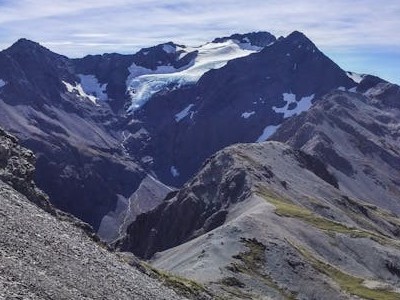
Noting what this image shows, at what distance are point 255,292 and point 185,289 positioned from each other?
98.1 ft

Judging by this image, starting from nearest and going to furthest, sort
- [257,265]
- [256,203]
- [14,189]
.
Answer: [14,189] → [257,265] → [256,203]

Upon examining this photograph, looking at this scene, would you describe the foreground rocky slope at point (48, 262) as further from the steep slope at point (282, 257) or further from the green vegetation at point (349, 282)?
the green vegetation at point (349, 282)

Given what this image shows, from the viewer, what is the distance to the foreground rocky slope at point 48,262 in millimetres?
47094

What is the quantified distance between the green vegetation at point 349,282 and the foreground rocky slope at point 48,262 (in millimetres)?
62429

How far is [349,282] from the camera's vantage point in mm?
128500

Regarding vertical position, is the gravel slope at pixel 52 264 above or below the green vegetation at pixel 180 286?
above

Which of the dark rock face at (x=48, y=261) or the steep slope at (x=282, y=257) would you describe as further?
the steep slope at (x=282, y=257)

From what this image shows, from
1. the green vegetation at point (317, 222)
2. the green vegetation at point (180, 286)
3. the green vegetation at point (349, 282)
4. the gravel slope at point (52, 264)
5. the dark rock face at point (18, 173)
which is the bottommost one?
the green vegetation at point (349, 282)

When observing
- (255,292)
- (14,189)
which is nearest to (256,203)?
(255,292)

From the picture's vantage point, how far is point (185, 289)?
78812 millimetres

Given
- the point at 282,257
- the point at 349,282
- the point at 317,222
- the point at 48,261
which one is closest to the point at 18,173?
the point at 48,261

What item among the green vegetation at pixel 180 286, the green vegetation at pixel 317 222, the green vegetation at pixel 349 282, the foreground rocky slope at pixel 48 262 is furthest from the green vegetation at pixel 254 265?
the foreground rocky slope at pixel 48 262

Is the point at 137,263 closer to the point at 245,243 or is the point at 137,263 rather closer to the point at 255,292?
Answer: the point at 255,292

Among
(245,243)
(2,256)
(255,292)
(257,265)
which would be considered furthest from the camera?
(245,243)
